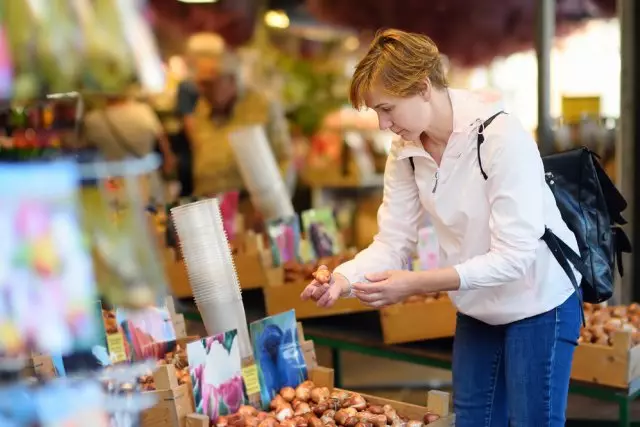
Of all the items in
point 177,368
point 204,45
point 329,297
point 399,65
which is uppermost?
point 204,45

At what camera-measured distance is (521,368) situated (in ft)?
6.70

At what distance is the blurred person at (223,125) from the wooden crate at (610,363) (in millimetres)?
2575

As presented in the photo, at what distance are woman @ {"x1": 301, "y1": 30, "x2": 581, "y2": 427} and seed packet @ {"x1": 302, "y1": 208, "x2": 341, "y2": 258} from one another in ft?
5.83

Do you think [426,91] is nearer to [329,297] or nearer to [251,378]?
[329,297]

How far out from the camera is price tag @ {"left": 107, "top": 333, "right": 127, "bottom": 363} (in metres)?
2.46

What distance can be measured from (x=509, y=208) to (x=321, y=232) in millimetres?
2153

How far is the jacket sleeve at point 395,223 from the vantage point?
2164 mm

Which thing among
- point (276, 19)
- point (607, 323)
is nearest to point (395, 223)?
point (607, 323)

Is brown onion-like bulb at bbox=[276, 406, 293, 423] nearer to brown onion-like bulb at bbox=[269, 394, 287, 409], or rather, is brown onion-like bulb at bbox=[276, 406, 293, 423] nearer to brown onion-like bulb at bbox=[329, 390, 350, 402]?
brown onion-like bulb at bbox=[269, 394, 287, 409]

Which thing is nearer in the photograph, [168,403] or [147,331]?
[168,403]

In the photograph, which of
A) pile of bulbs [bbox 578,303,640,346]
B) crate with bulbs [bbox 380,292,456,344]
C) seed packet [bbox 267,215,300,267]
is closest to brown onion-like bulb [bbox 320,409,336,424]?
crate with bulbs [bbox 380,292,456,344]

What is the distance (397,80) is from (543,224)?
18.4 inches

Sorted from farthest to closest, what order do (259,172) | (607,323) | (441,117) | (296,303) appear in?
(259,172) → (296,303) → (607,323) → (441,117)

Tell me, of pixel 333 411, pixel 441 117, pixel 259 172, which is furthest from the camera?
pixel 259 172
